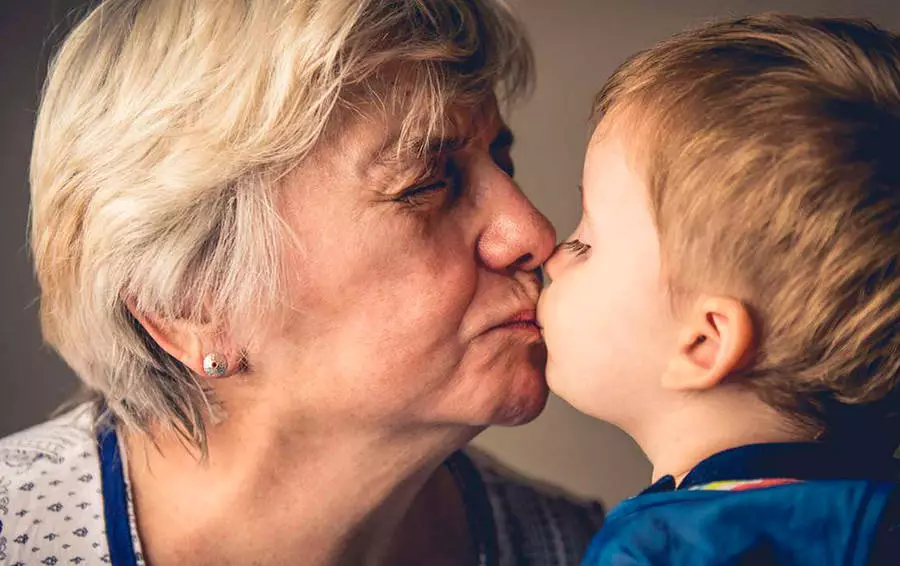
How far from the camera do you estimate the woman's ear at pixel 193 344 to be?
4.05ft

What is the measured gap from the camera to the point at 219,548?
51.9 inches

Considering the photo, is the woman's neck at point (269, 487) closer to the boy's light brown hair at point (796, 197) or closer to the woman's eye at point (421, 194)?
the woman's eye at point (421, 194)

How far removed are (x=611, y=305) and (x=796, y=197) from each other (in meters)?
0.24

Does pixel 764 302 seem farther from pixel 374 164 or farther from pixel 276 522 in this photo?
pixel 276 522

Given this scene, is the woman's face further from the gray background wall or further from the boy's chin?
the gray background wall

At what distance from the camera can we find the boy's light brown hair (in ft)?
2.98

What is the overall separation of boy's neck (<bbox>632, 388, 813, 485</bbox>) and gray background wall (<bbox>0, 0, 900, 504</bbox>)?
0.84 meters

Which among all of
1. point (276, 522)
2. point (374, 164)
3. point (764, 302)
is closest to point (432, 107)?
point (374, 164)

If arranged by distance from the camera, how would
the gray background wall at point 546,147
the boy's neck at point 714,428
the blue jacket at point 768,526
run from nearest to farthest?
1. the blue jacket at point 768,526
2. the boy's neck at point 714,428
3. the gray background wall at point 546,147

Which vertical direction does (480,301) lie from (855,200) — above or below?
below

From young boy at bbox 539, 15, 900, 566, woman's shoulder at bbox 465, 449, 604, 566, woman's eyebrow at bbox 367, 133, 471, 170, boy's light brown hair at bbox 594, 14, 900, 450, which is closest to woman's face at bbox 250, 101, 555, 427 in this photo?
woman's eyebrow at bbox 367, 133, 471, 170

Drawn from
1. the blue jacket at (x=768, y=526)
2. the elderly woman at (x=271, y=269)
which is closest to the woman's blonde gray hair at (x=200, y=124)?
the elderly woman at (x=271, y=269)

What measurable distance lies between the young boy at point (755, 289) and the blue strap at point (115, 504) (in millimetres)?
655

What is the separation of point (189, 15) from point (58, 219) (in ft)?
1.03
